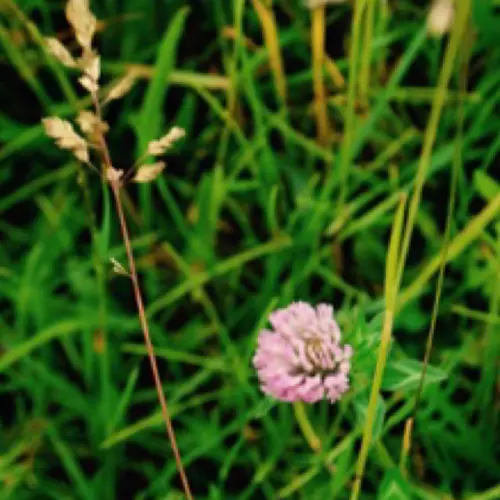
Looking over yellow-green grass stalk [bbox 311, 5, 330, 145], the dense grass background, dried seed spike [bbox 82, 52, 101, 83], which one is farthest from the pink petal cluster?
yellow-green grass stalk [bbox 311, 5, 330, 145]

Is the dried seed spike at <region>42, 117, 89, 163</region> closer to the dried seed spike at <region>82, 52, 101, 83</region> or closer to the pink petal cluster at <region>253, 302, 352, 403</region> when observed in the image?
the dried seed spike at <region>82, 52, 101, 83</region>

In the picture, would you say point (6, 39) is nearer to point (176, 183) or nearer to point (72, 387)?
point (176, 183)

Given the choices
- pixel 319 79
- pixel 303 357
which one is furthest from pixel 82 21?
pixel 319 79

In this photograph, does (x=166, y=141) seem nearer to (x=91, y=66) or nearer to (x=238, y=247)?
(x=91, y=66)

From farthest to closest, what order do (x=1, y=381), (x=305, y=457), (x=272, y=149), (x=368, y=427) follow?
(x=272, y=149)
(x=1, y=381)
(x=305, y=457)
(x=368, y=427)

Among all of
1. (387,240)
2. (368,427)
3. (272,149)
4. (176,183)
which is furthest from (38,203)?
(368,427)
